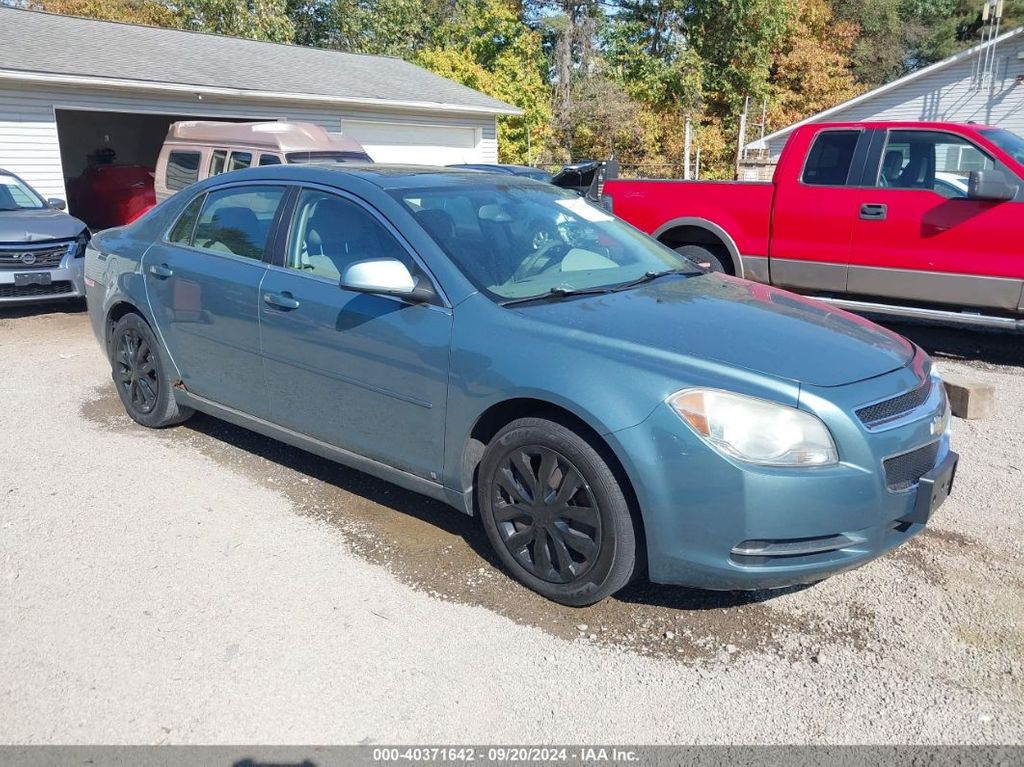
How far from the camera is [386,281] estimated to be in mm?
3777

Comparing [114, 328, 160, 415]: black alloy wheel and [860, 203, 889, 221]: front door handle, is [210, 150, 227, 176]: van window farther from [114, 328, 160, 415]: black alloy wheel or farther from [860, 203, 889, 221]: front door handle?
[860, 203, 889, 221]: front door handle

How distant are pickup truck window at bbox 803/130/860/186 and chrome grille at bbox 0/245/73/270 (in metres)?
7.95

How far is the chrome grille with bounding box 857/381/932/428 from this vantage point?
320 cm

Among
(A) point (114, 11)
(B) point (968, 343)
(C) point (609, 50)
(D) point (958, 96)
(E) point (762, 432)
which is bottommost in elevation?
(B) point (968, 343)

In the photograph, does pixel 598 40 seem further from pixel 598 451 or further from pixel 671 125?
pixel 598 451

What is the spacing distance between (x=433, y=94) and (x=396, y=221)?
17.4 m

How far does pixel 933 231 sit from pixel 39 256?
29.6 ft

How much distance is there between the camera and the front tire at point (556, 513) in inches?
131

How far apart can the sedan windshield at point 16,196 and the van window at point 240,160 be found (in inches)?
97.3

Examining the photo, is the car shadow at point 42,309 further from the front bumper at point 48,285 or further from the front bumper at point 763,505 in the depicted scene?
the front bumper at point 763,505

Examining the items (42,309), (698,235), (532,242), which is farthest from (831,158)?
(42,309)

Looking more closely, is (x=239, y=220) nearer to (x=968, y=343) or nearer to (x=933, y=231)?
(x=933, y=231)

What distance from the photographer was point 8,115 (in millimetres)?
13773

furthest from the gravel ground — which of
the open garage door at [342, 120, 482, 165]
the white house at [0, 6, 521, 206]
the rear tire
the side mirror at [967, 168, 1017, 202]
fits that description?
the open garage door at [342, 120, 482, 165]
